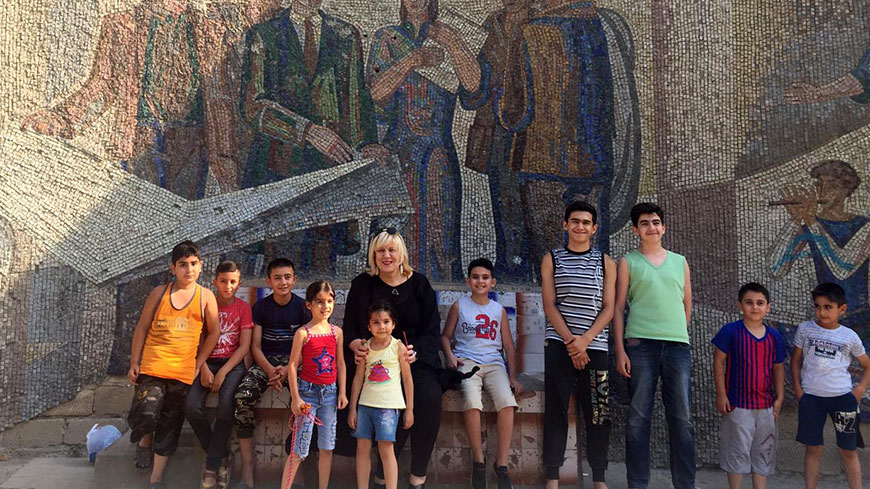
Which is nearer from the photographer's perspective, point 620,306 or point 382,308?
point 382,308

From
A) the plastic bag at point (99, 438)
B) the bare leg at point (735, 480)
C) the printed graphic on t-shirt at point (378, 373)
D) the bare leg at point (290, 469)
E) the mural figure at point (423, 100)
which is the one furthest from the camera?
the mural figure at point (423, 100)

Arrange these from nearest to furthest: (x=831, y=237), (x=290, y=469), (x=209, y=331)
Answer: (x=290, y=469) < (x=209, y=331) < (x=831, y=237)

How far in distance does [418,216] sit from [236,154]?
59.9 inches

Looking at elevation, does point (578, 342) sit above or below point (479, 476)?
above

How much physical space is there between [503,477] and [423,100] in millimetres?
3113

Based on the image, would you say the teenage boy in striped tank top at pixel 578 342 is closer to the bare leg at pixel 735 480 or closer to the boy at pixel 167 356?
the bare leg at pixel 735 480

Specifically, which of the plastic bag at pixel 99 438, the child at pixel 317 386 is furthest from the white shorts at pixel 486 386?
the plastic bag at pixel 99 438

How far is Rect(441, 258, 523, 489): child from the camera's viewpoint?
4.02 metres

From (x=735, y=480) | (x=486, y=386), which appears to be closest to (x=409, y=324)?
(x=486, y=386)

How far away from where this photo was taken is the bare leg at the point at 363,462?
372 cm

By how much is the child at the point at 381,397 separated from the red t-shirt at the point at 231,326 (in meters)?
0.85

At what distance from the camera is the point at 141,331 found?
13.1 feet

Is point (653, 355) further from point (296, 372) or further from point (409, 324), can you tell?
point (296, 372)

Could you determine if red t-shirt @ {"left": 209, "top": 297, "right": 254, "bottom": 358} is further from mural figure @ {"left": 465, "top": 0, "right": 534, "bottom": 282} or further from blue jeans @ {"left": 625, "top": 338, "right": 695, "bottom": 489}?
blue jeans @ {"left": 625, "top": 338, "right": 695, "bottom": 489}
